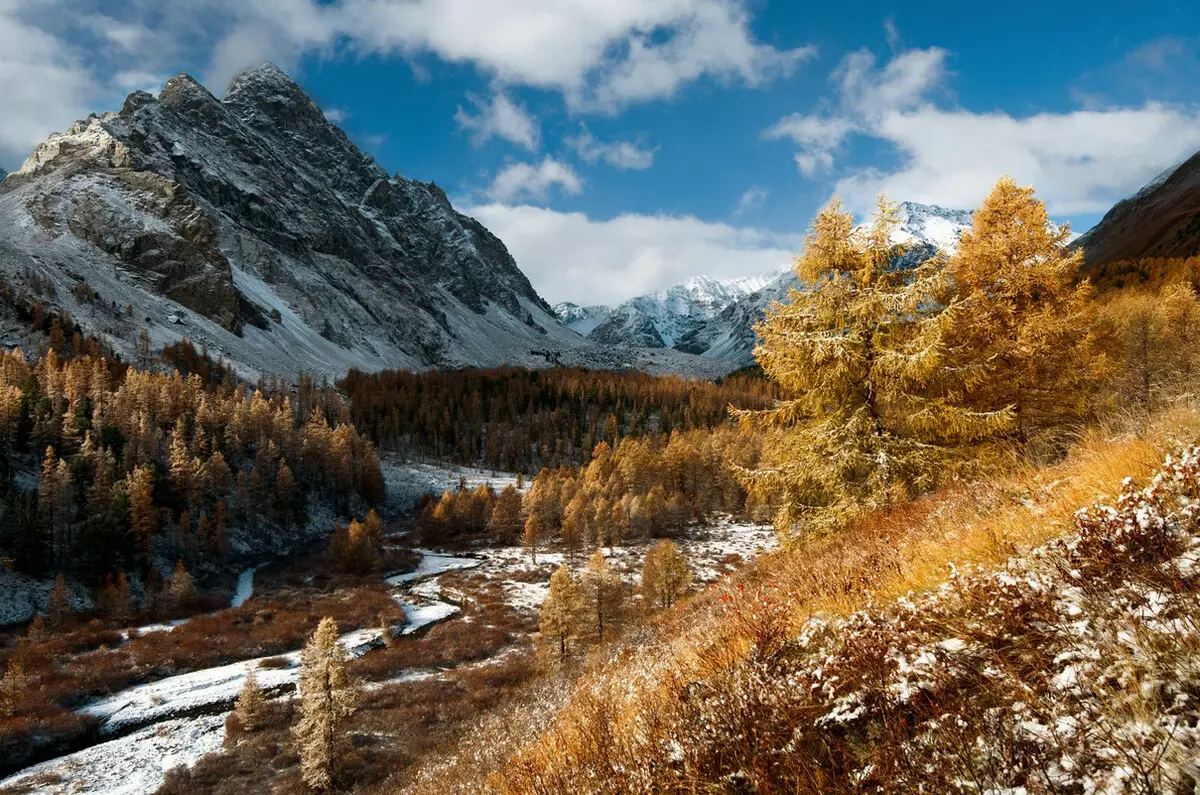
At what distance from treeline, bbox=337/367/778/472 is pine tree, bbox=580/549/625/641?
97.2m

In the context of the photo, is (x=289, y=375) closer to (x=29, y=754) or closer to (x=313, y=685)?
(x=29, y=754)

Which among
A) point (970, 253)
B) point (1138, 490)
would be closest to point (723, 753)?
point (1138, 490)

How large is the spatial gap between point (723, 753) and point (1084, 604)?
2.65 metres

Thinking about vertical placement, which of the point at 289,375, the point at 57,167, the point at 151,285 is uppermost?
the point at 57,167

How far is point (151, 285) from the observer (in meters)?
168

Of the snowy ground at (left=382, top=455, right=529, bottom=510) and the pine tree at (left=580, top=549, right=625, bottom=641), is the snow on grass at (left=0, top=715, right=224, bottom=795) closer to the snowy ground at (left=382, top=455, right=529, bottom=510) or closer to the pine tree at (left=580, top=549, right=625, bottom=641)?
the pine tree at (left=580, top=549, right=625, bottom=641)

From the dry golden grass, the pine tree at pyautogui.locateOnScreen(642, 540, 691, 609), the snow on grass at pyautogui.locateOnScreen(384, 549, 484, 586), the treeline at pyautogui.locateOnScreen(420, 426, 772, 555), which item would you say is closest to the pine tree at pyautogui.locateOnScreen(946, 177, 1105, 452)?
the dry golden grass

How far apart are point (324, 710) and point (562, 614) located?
15601 millimetres

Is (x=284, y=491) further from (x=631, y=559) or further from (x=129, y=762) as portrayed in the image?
(x=129, y=762)

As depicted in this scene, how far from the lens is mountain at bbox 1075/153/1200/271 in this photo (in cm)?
12712

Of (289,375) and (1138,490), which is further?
(289,375)

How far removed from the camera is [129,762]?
30562 millimetres

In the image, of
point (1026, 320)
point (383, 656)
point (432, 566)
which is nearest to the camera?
point (1026, 320)

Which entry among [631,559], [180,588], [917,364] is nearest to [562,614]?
[917,364]
